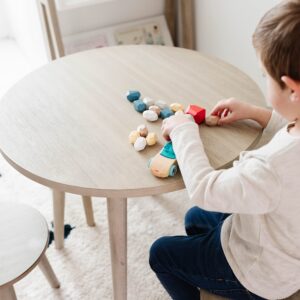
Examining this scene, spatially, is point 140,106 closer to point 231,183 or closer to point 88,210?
point 231,183

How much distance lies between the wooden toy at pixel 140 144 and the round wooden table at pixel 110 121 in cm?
1

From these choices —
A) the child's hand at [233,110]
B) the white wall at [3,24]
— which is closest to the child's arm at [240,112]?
the child's hand at [233,110]

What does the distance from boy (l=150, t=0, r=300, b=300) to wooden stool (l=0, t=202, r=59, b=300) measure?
11.3 inches

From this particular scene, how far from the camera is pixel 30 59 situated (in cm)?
264

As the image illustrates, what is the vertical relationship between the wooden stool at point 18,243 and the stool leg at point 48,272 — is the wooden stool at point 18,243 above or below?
above

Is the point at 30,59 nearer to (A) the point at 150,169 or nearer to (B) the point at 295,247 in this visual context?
(A) the point at 150,169

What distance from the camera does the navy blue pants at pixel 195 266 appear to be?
871mm

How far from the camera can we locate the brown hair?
0.63 m

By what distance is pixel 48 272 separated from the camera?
4.18 feet

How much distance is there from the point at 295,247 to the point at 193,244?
0.23 metres

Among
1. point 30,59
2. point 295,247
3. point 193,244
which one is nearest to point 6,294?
point 193,244

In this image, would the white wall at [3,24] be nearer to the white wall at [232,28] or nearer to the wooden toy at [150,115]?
the white wall at [232,28]

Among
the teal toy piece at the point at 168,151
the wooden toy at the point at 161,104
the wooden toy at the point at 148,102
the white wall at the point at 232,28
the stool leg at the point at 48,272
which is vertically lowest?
the stool leg at the point at 48,272

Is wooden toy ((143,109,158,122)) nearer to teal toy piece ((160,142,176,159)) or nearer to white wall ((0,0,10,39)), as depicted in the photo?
teal toy piece ((160,142,176,159))
